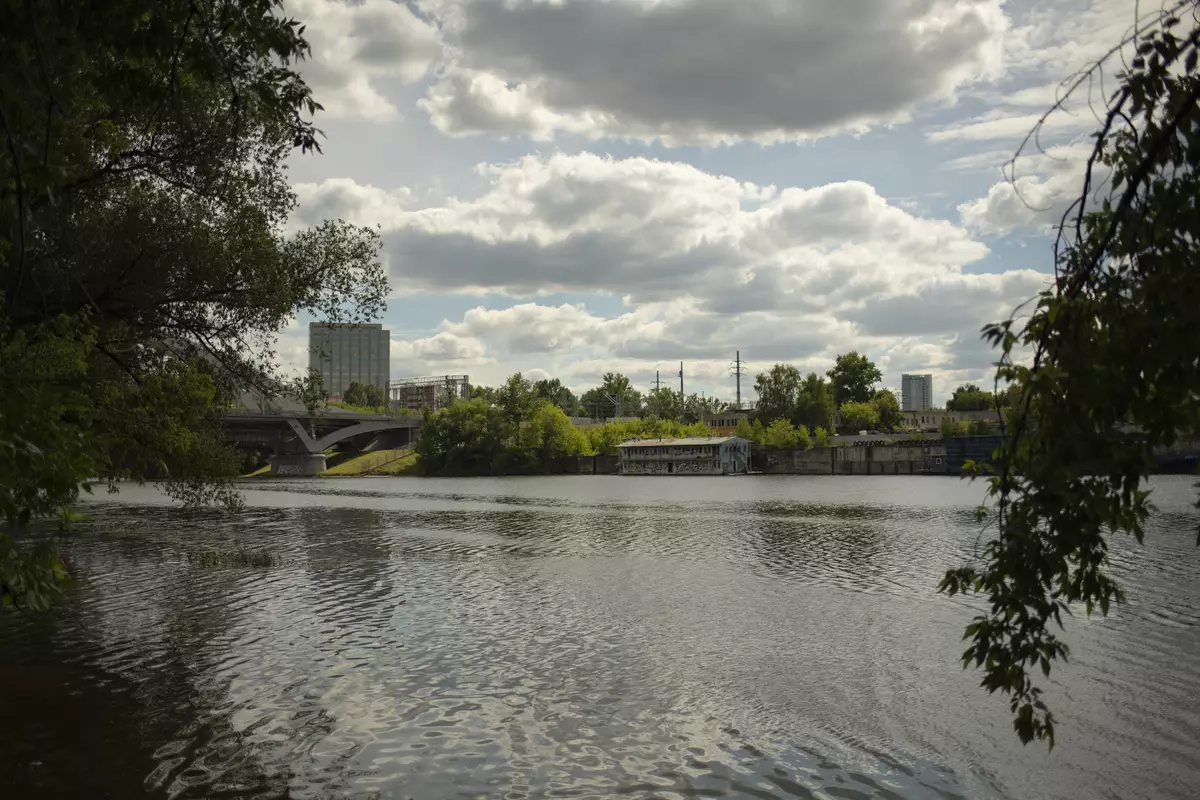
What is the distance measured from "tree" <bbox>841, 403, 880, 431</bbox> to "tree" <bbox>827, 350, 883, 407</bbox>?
14.2 m

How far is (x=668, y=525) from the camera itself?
4759 cm

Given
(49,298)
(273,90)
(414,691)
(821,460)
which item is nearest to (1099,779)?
(414,691)

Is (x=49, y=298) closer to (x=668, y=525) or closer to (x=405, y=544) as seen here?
(x=405, y=544)

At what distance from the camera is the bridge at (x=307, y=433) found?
11256 cm

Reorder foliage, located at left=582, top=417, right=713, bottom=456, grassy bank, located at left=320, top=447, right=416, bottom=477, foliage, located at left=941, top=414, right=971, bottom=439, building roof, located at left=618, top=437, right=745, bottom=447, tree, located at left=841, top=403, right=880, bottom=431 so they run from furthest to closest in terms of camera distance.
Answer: tree, located at left=841, top=403, right=880, bottom=431 < foliage, located at left=582, top=417, right=713, bottom=456 < foliage, located at left=941, top=414, right=971, bottom=439 < grassy bank, located at left=320, top=447, right=416, bottom=477 < building roof, located at left=618, top=437, right=745, bottom=447

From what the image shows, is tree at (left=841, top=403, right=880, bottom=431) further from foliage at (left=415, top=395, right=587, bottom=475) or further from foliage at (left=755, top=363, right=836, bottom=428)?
foliage at (left=415, top=395, right=587, bottom=475)

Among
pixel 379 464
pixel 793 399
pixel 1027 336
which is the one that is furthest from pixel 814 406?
pixel 1027 336

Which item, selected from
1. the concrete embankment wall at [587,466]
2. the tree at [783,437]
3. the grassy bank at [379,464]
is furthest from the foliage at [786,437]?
the grassy bank at [379,464]

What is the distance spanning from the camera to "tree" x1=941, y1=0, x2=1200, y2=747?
4.80 metres

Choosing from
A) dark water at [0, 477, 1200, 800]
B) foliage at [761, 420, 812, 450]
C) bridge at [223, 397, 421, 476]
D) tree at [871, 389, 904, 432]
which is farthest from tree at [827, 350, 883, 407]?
dark water at [0, 477, 1200, 800]

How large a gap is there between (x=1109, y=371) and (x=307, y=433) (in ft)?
404

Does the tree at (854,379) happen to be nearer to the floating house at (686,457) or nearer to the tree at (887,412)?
the tree at (887,412)

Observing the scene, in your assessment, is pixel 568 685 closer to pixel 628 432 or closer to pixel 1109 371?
pixel 1109 371

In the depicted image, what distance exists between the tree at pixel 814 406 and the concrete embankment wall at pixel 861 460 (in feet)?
65.7
